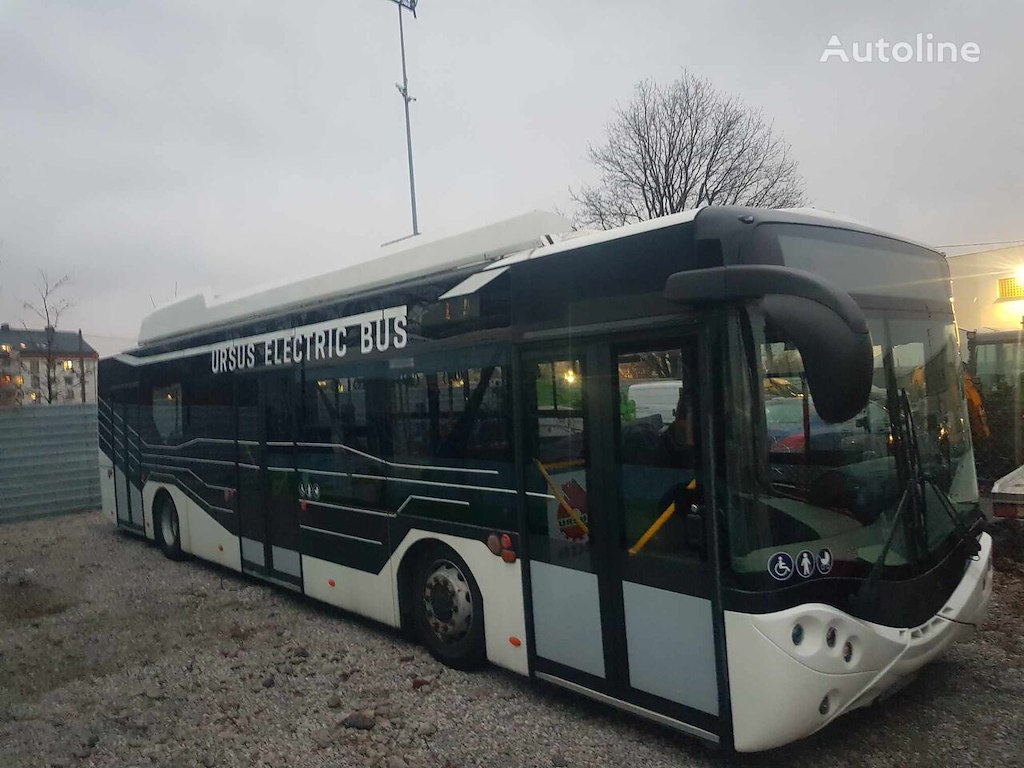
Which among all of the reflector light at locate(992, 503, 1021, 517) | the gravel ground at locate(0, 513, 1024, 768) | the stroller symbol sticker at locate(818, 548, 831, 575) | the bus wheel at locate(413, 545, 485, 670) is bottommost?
the gravel ground at locate(0, 513, 1024, 768)

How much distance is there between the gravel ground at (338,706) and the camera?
13.5 ft

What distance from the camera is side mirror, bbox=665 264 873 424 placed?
3.07 m

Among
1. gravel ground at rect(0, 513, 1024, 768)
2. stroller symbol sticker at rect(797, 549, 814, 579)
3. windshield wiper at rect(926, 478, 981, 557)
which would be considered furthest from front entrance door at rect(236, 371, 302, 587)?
windshield wiper at rect(926, 478, 981, 557)

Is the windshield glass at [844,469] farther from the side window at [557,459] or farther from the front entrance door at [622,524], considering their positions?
the side window at [557,459]

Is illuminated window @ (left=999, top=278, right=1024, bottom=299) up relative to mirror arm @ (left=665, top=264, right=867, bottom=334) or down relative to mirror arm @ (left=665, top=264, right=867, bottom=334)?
up

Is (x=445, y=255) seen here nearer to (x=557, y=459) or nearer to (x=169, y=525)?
(x=557, y=459)

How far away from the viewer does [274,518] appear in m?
7.41

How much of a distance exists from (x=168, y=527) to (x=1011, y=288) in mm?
14113

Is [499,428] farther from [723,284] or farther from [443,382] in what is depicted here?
[723,284]

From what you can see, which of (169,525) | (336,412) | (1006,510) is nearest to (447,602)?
(336,412)

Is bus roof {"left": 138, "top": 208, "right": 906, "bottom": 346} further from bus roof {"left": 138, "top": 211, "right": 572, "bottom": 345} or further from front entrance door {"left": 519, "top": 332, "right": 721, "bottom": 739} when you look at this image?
front entrance door {"left": 519, "top": 332, "right": 721, "bottom": 739}

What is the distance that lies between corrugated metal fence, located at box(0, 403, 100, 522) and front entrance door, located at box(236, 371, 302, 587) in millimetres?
9529

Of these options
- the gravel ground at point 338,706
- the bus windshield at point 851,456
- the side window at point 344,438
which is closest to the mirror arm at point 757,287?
the bus windshield at point 851,456

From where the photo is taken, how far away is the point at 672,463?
151 inches
